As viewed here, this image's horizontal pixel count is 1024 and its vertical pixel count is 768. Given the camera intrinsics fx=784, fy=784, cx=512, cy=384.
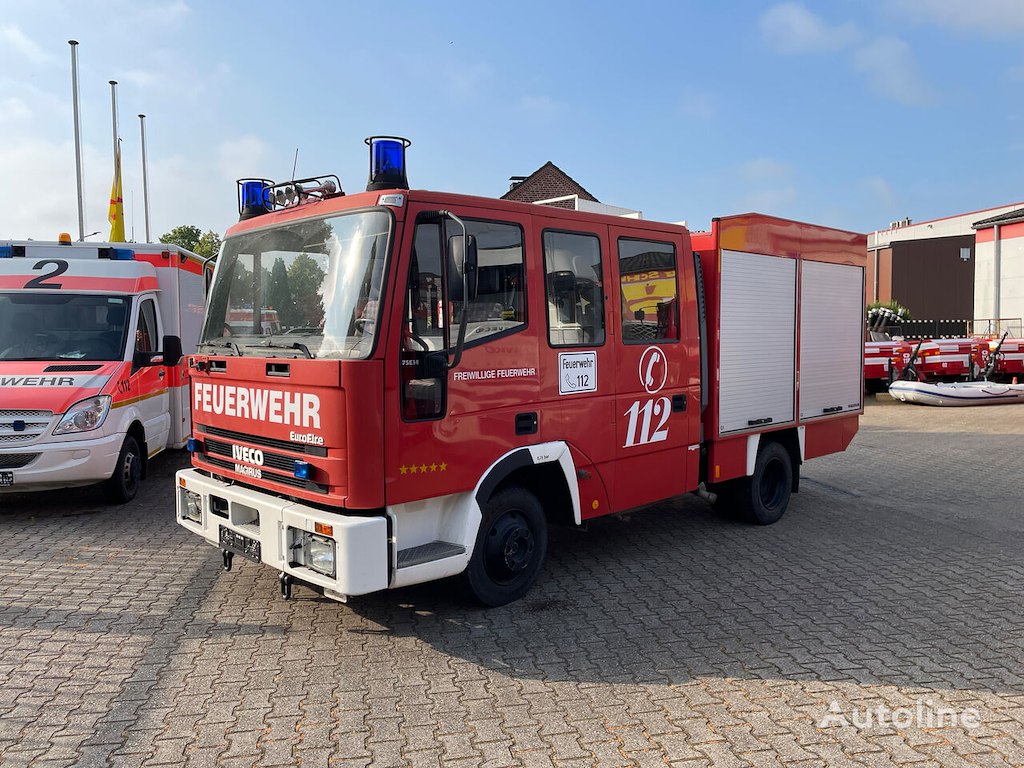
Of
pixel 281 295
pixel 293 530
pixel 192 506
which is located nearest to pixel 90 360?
pixel 192 506

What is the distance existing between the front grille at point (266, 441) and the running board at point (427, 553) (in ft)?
2.49

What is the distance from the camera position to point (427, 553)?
15.2 ft

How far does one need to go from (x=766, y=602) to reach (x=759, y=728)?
1.81 meters

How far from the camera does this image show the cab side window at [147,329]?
8.79 m

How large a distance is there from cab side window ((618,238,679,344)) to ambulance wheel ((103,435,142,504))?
218 inches

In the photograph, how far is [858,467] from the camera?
437 inches

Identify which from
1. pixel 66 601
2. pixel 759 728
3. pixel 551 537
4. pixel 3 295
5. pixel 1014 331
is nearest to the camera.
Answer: pixel 759 728

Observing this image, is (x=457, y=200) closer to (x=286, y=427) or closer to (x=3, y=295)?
(x=286, y=427)

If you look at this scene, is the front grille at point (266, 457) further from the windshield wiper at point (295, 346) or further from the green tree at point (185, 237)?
the green tree at point (185, 237)

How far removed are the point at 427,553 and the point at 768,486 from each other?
439 cm

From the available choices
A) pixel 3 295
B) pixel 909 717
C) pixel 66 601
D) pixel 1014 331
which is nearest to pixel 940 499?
pixel 909 717

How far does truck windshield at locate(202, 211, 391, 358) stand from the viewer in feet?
14.5

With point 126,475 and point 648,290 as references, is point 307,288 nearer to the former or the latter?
point 648,290

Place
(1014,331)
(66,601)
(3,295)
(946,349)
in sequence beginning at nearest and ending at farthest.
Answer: (66,601), (3,295), (946,349), (1014,331)
